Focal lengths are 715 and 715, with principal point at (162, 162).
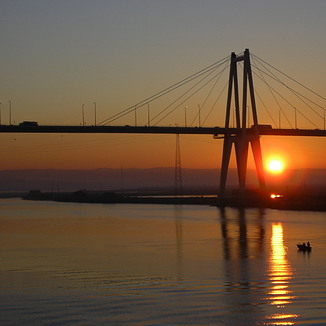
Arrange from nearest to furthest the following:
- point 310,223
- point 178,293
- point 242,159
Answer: point 178,293 → point 310,223 → point 242,159

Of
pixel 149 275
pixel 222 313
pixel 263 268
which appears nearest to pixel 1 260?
pixel 149 275

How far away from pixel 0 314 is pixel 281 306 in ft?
16.1

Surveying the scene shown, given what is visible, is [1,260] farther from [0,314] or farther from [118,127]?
[118,127]

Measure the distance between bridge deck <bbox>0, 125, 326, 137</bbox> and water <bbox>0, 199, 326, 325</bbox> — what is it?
90.9 ft

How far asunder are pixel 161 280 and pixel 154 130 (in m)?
43.1

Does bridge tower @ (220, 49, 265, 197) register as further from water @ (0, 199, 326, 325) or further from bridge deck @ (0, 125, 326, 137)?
water @ (0, 199, 326, 325)

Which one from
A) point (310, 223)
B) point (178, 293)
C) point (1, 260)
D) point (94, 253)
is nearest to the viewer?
point (178, 293)

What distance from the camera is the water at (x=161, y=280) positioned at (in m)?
12.1

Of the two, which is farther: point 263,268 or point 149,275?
point 263,268

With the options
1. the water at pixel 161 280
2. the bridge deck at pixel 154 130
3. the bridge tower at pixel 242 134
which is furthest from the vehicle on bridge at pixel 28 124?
the water at pixel 161 280

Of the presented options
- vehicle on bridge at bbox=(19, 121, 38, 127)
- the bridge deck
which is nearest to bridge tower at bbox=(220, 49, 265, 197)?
the bridge deck

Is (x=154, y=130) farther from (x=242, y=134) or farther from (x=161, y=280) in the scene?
(x=161, y=280)

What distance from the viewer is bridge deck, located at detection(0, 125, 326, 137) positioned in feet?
181

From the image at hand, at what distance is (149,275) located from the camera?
16672mm
